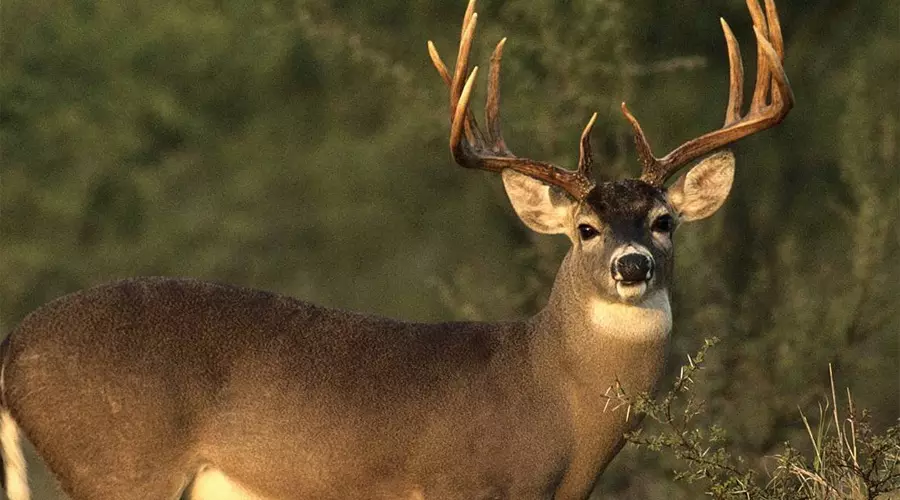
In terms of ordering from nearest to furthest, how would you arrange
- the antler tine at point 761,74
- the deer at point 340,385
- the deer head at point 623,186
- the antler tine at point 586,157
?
1. the deer at point 340,385
2. the deer head at point 623,186
3. the antler tine at point 586,157
4. the antler tine at point 761,74

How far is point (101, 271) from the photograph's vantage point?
17750 mm

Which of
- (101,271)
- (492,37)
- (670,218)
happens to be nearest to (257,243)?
(101,271)

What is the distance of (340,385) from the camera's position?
912 cm

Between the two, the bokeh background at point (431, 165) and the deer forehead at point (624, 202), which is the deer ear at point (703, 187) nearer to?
the deer forehead at point (624, 202)

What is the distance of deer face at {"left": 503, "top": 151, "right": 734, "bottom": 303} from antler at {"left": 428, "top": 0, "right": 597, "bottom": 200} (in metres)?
0.06

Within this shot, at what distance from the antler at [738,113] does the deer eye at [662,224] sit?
7.1 inches

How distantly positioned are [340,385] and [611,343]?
106 cm

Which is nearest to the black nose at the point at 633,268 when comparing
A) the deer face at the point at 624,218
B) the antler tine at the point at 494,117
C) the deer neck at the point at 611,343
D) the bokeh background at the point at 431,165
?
the deer face at the point at 624,218

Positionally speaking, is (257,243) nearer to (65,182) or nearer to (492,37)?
(65,182)

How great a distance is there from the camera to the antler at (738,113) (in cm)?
947

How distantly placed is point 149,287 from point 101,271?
28.9 feet

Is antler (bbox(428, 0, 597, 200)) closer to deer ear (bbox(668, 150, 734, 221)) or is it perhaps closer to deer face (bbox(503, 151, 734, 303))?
deer face (bbox(503, 151, 734, 303))

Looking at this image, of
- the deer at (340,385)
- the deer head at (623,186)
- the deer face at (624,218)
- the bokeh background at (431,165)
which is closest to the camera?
the deer at (340,385)

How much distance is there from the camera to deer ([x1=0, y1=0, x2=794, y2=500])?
29.0 feet
